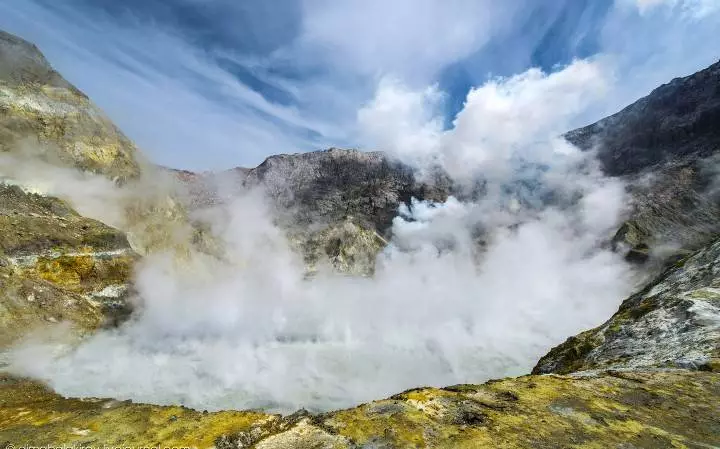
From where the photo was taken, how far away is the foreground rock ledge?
38.8 feet

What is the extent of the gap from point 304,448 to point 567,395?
32.5 ft

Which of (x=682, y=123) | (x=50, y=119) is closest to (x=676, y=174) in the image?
(x=682, y=123)

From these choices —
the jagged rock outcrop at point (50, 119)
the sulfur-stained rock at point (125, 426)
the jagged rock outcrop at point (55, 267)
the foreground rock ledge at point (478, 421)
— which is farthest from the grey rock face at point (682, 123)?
the sulfur-stained rock at point (125, 426)

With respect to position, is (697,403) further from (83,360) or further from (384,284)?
(384,284)

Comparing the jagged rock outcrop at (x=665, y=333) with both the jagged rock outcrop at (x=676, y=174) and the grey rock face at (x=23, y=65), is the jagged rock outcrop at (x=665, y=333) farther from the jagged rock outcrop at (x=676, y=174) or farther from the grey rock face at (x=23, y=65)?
the jagged rock outcrop at (x=676, y=174)

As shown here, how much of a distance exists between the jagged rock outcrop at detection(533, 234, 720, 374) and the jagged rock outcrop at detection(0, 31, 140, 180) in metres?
102

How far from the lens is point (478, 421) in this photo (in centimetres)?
1284

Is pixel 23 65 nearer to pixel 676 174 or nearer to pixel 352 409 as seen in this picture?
pixel 352 409

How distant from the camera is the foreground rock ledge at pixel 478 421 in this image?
11.8 metres

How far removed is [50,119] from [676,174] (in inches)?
9101

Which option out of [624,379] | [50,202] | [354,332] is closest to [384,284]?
[354,332]

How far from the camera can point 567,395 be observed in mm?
15047

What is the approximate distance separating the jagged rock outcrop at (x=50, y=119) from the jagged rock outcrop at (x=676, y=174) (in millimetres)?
183765

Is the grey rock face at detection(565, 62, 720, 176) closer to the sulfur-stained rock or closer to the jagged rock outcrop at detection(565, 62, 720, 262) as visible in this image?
the jagged rock outcrop at detection(565, 62, 720, 262)
